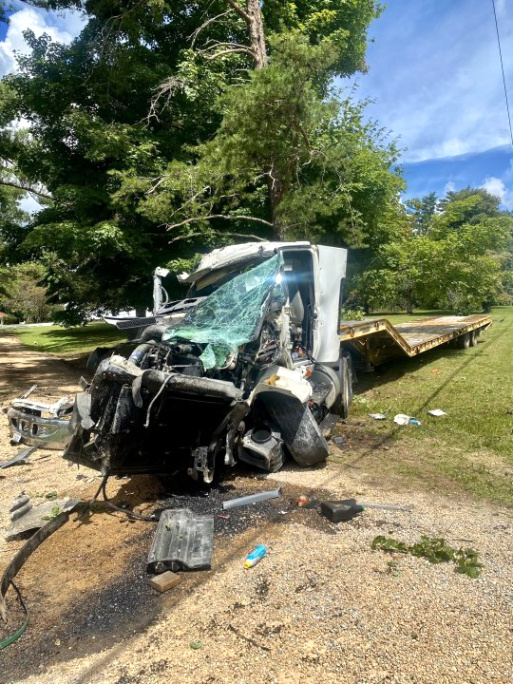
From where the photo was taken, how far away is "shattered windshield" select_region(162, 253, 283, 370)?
13.0 ft

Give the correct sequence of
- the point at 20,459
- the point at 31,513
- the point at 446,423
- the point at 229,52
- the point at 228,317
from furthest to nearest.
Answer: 1. the point at 229,52
2. the point at 446,423
3. the point at 20,459
4. the point at 228,317
5. the point at 31,513

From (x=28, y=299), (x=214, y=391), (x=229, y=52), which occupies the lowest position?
(x=214, y=391)

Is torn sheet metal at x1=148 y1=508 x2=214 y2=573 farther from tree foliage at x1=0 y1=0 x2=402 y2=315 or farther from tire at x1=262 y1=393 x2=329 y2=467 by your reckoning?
tree foliage at x1=0 y1=0 x2=402 y2=315

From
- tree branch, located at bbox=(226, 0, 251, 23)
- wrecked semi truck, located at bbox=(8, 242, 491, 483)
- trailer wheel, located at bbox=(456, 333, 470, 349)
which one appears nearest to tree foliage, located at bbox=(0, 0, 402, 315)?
tree branch, located at bbox=(226, 0, 251, 23)

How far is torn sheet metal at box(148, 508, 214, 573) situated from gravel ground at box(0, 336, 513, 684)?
93 mm

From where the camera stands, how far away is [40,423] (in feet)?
20.0

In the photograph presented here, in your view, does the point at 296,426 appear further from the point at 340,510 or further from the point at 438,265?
the point at 438,265

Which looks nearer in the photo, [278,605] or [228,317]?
[278,605]

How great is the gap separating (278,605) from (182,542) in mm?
906

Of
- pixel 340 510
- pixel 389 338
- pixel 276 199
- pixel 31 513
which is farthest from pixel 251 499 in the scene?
pixel 276 199

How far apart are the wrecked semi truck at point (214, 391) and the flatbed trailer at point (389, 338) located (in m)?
1.83

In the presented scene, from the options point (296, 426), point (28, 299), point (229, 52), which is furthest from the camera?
point (28, 299)

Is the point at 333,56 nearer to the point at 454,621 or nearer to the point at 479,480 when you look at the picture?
the point at 479,480

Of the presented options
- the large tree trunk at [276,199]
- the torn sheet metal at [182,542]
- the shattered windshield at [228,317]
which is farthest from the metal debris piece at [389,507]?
the large tree trunk at [276,199]
